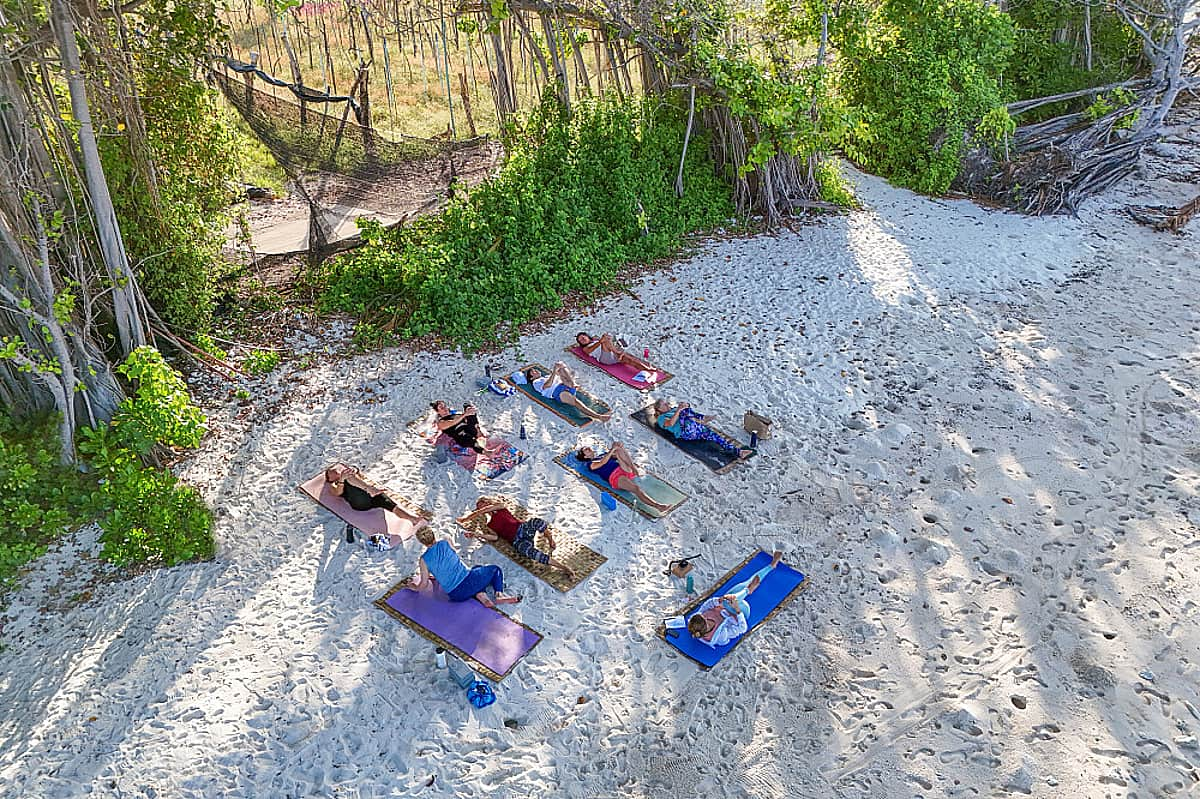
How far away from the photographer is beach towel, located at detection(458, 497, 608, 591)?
5.15 metres

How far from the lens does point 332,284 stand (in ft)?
26.7

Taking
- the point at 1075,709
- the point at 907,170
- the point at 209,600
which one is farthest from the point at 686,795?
the point at 907,170

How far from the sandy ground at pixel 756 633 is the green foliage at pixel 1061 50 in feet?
18.1

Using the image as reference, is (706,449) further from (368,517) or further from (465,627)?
(368,517)

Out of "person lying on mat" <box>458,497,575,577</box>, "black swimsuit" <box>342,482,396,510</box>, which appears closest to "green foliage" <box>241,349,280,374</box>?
"black swimsuit" <box>342,482,396,510</box>

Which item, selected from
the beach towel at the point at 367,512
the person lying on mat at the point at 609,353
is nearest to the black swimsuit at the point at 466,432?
the beach towel at the point at 367,512

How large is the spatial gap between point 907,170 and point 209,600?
31.0ft

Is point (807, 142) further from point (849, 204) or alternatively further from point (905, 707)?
point (905, 707)

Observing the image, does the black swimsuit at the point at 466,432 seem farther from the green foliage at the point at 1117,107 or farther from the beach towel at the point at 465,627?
the green foliage at the point at 1117,107

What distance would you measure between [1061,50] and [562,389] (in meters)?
9.62

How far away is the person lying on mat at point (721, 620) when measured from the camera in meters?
4.70

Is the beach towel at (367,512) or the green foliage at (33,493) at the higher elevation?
the green foliage at (33,493)

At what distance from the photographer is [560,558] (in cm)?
530

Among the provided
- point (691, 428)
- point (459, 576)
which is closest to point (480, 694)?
point (459, 576)
